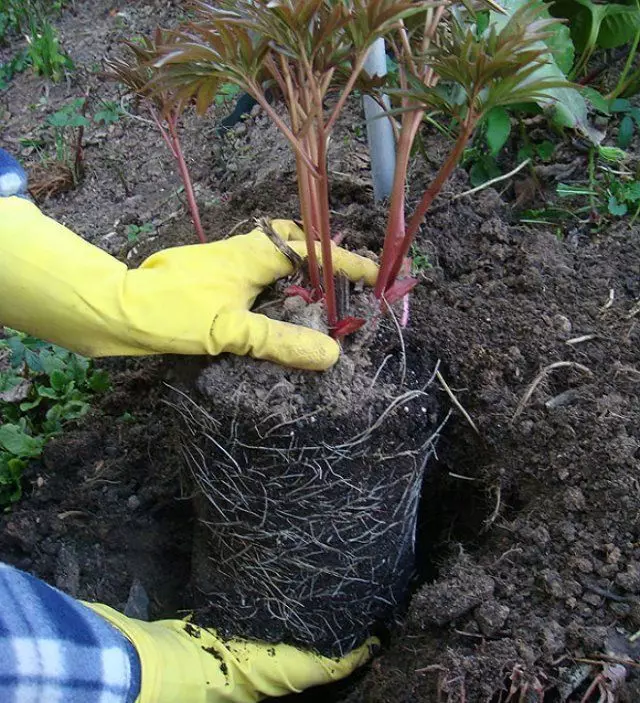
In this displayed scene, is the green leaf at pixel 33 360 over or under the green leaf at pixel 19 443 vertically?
over

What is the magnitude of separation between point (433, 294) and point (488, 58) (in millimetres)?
609

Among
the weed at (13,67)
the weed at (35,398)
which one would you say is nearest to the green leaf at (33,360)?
the weed at (35,398)

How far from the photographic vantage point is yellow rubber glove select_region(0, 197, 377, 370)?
3.29 feet

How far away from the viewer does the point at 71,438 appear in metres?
1.62

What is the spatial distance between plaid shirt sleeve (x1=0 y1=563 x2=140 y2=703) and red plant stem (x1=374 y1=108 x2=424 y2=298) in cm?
69

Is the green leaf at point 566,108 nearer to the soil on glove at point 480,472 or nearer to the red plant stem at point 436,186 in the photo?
the soil on glove at point 480,472

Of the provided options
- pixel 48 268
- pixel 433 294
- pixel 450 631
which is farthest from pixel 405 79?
pixel 450 631

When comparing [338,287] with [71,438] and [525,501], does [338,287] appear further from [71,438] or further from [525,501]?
[71,438]

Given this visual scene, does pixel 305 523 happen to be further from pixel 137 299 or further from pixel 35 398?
pixel 35 398

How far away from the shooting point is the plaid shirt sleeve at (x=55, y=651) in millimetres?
972

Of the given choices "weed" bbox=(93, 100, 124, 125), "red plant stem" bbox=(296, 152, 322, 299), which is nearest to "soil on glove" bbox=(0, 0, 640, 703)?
"red plant stem" bbox=(296, 152, 322, 299)

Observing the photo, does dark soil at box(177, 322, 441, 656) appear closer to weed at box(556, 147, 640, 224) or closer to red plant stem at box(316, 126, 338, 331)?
red plant stem at box(316, 126, 338, 331)

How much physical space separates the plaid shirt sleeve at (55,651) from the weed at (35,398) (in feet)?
1.88

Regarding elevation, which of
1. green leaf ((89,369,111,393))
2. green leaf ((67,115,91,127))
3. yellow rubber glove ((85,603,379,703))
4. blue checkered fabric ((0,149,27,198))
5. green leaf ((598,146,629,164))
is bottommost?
yellow rubber glove ((85,603,379,703))
